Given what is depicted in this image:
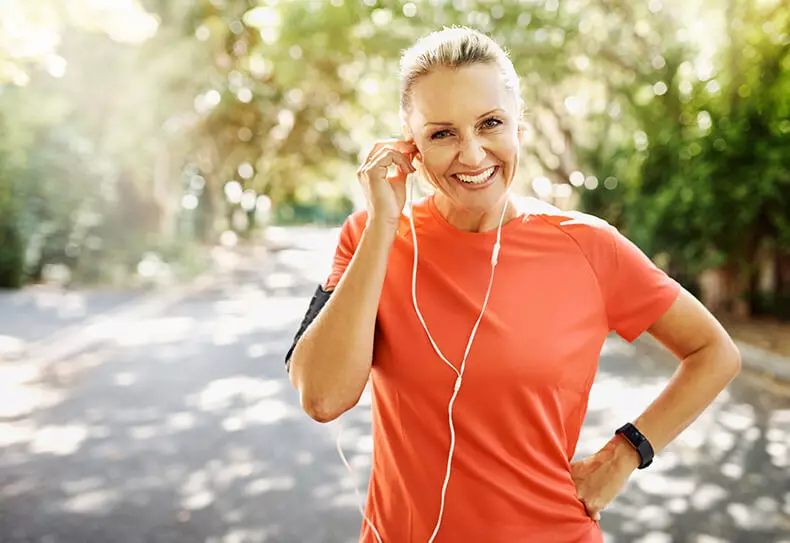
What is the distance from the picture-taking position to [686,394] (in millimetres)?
2078

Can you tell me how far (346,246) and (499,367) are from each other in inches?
19.0

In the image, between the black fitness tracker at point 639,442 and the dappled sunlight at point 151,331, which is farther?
the dappled sunlight at point 151,331

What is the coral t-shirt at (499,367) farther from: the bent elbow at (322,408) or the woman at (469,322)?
the bent elbow at (322,408)

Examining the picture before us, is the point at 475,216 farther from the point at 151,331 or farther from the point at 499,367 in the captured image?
the point at 151,331

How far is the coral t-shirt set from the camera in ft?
5.88

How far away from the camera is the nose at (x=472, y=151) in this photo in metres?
1.82

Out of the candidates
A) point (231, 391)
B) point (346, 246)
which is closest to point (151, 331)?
point (231, 391)

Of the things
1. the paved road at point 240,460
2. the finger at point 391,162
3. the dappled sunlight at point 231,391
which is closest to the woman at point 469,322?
the finger at point 391,162

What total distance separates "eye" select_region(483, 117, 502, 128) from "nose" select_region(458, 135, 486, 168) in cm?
4

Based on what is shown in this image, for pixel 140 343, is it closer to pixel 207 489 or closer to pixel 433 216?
pixel 207 489

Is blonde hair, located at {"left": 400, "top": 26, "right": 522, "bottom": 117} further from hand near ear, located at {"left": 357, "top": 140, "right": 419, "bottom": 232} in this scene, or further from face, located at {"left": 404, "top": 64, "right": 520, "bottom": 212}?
hand near ear, located at {"left": 357, "top": 140, "right": 419, "bottom": 232}

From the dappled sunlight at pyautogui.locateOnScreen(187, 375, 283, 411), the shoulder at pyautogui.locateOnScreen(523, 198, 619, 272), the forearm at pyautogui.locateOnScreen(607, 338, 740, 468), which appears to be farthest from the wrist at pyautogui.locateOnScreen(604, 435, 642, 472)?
the dappled sunlight at pyautogui.locateOnScreen(187, 375, 283, 411)

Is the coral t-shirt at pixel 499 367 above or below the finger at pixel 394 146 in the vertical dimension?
below

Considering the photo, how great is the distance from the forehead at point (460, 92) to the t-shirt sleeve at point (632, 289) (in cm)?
42
